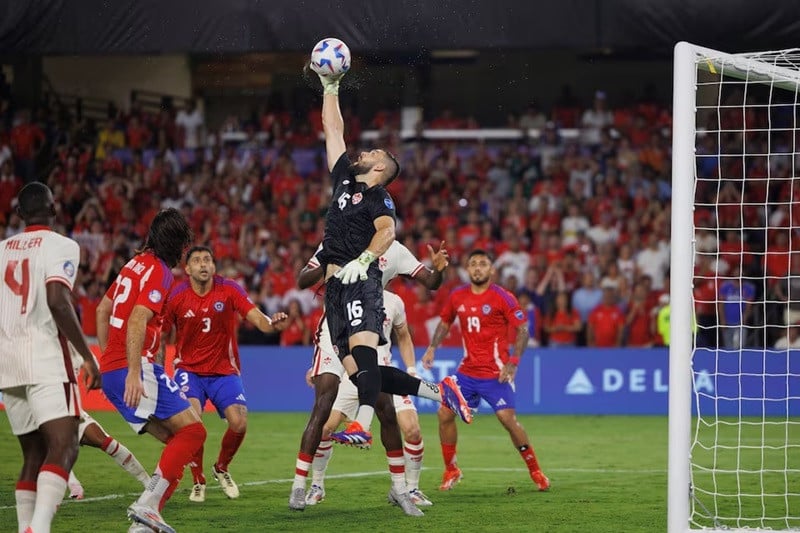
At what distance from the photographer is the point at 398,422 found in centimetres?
969

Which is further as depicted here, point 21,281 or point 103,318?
point 103,318

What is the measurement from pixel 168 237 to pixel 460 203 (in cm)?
1491

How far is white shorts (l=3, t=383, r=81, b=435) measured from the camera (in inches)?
258

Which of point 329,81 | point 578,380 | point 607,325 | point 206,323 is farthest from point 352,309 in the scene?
point 607,325

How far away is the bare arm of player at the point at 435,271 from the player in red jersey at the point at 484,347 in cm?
137

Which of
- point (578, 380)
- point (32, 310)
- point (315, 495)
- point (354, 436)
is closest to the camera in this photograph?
point (32, 310)

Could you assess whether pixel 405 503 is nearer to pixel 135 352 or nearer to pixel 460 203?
pixel 135 352

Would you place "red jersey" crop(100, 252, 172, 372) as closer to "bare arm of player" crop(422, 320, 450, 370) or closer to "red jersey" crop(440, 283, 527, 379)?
"bare arm of player" crop(422, 320, 450, 370)

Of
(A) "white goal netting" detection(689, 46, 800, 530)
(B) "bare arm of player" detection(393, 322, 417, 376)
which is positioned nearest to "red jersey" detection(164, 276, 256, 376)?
(B) "bare arm of player" detection(393, 322, 417, 376)

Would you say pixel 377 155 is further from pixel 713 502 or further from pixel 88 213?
pixel 88 213

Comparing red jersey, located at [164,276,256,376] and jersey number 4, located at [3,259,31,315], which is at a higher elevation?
jersey number 4, located at [3,259,31,315]

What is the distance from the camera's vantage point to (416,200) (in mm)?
22656

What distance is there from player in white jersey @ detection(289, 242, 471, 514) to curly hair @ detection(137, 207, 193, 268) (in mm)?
1285

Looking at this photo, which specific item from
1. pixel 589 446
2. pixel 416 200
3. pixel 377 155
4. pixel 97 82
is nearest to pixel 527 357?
pixel 589 446
